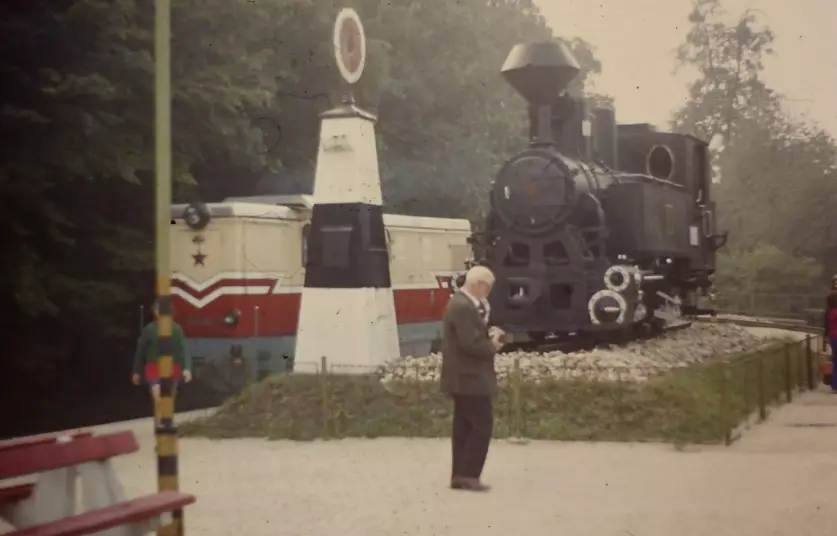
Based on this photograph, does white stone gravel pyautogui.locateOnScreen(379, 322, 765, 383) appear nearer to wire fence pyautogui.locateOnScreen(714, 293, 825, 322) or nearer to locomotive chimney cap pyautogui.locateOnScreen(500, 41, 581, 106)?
wire fence pyautogui.locateOnScreen(714, 293, 825, 322)

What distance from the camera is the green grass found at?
300 inches

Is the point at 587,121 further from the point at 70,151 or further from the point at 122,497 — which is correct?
the point at 122,497

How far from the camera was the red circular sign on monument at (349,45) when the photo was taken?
7922 mm

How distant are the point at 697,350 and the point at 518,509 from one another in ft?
18.7

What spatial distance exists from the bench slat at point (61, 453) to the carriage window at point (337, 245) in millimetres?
4024

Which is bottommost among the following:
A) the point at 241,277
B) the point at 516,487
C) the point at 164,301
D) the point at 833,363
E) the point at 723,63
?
the point at 516,487

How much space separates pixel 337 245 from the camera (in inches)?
342

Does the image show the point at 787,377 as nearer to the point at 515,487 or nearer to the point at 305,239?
the point at 305,239

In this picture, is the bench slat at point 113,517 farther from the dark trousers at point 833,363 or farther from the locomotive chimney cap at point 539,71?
the dark trousers at point 833,363

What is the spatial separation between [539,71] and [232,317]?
363 cm

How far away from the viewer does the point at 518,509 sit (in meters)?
5.55

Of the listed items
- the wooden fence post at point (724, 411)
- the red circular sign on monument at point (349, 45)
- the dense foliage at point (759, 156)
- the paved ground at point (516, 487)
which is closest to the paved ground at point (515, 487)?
the paved ground at point (516, 487)

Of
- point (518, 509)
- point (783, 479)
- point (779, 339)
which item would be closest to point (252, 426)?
point (518, 509)

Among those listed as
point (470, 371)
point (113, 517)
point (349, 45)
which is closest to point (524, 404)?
point (470, 371)
